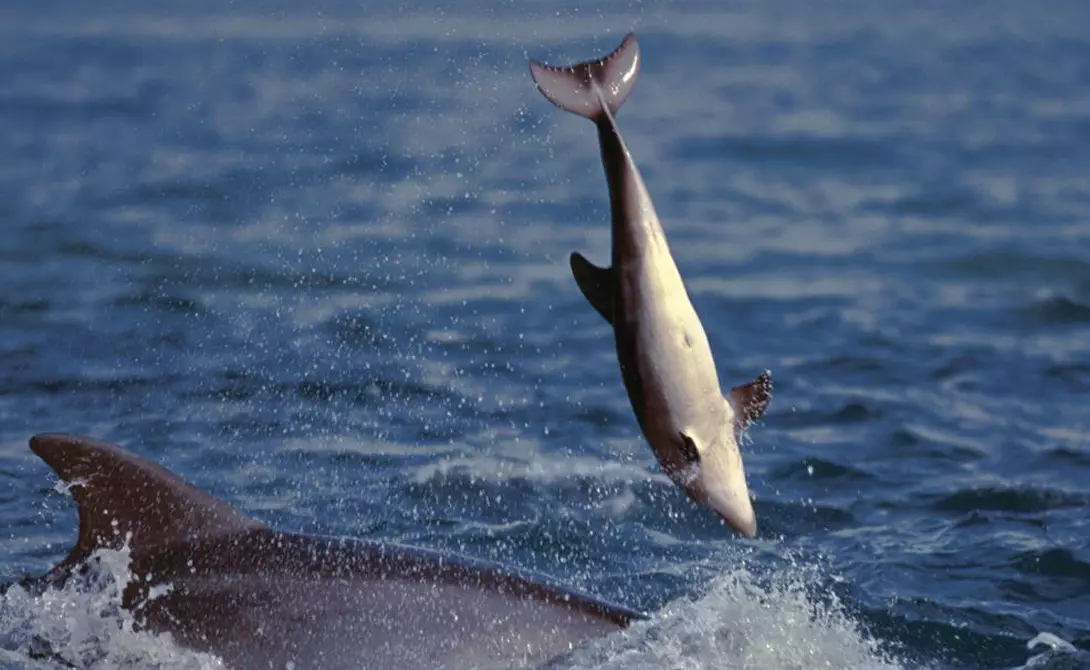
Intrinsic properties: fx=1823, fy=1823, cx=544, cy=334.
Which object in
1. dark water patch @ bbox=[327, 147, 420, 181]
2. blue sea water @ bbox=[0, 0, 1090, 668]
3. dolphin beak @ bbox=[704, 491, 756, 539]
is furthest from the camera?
dark water patch @ bbox=[327, 147, 420, 181]

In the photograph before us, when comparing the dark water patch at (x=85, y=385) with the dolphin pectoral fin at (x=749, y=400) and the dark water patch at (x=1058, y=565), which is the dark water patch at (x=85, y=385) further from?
the dolphin pectoral fin at (x=749, y=400)

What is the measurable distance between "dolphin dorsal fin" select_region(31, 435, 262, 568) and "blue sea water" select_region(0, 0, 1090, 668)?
32cm

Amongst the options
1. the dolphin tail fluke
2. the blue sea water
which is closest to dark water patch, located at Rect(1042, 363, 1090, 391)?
the blue sea water

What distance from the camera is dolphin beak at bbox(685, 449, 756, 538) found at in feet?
17.6

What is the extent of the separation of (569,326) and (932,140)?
30.3ft

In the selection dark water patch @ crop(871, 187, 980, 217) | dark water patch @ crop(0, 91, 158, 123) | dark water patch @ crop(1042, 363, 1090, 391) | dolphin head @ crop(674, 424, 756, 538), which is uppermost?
dark water patch @ crop(0, 91, 158, 123)

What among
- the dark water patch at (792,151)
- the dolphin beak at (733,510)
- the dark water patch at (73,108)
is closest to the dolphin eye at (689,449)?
the dolphin beak at (733,510)

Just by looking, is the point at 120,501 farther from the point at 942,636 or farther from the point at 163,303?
the point at 163,303

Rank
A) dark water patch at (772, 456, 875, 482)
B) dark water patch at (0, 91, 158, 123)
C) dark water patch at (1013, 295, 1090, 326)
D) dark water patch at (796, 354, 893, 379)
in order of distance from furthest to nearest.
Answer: dark water patch at (0, 91, 158, 123)
dark water patch at (1013, 295, 1090, 326)
dark water patch at (796, 354, 893, 379)
dark water patch at (772, 456, 875, 482)

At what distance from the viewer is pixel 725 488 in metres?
5.40

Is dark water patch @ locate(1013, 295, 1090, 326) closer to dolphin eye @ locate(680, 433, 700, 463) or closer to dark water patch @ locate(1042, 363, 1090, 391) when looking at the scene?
dark water patch @ locate(1042, 363, 1090, 391)

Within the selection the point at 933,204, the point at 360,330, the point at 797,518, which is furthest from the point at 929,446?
the point at 933,204

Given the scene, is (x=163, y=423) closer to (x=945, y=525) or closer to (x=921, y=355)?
(x=945, y=525)

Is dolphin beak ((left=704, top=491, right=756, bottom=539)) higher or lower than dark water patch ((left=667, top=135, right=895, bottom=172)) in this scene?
lower
